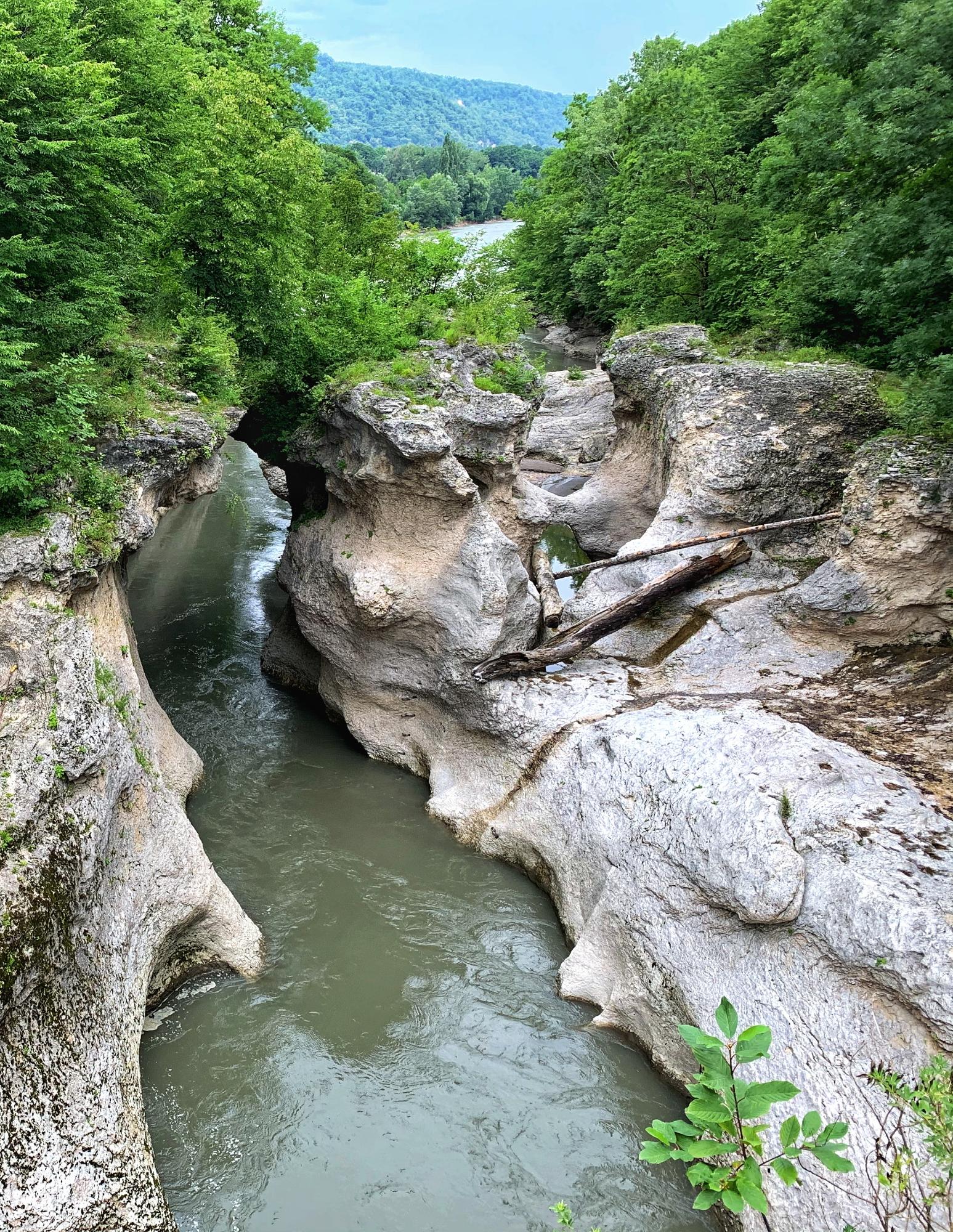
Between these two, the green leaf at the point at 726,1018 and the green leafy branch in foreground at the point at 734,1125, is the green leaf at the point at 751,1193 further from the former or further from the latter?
the green leaf at the point at 726,1018

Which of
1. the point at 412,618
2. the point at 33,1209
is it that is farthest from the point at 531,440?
the point at 33,1209

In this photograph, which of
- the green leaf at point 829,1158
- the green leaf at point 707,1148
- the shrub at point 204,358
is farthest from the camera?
the shrub at point 204,358

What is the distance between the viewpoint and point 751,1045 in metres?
2.85

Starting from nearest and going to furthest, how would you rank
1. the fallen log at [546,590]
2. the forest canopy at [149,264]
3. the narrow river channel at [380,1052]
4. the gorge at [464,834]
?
the gorge at [464,834] < the narrow river channel at [380,1052] < the forest canopy at [149,264] < the fallen log at [546,590]

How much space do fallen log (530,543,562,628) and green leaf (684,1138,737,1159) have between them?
10.5 m

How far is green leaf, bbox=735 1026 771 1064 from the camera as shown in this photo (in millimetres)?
2850

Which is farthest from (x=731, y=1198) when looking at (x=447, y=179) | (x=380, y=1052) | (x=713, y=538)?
(x=447, y=179)

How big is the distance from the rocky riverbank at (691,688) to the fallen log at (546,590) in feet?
1.57

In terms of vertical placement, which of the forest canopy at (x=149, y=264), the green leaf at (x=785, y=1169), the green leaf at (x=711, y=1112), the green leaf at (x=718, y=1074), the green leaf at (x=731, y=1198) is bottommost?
the green leaf at (x=731, y=1198)

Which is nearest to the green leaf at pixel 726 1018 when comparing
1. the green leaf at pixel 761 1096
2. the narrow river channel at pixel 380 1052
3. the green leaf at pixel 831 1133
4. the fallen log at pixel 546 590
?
the green leaf at pixel 761 1096

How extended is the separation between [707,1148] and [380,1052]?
5.81m

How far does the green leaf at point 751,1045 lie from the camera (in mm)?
2850

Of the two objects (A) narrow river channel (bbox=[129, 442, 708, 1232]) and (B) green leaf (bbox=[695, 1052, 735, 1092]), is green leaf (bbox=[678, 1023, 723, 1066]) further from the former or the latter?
(A) narrow river channel (bbox=[129, 442, 708, 1232])

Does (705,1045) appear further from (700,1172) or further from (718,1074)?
(700,1172)
